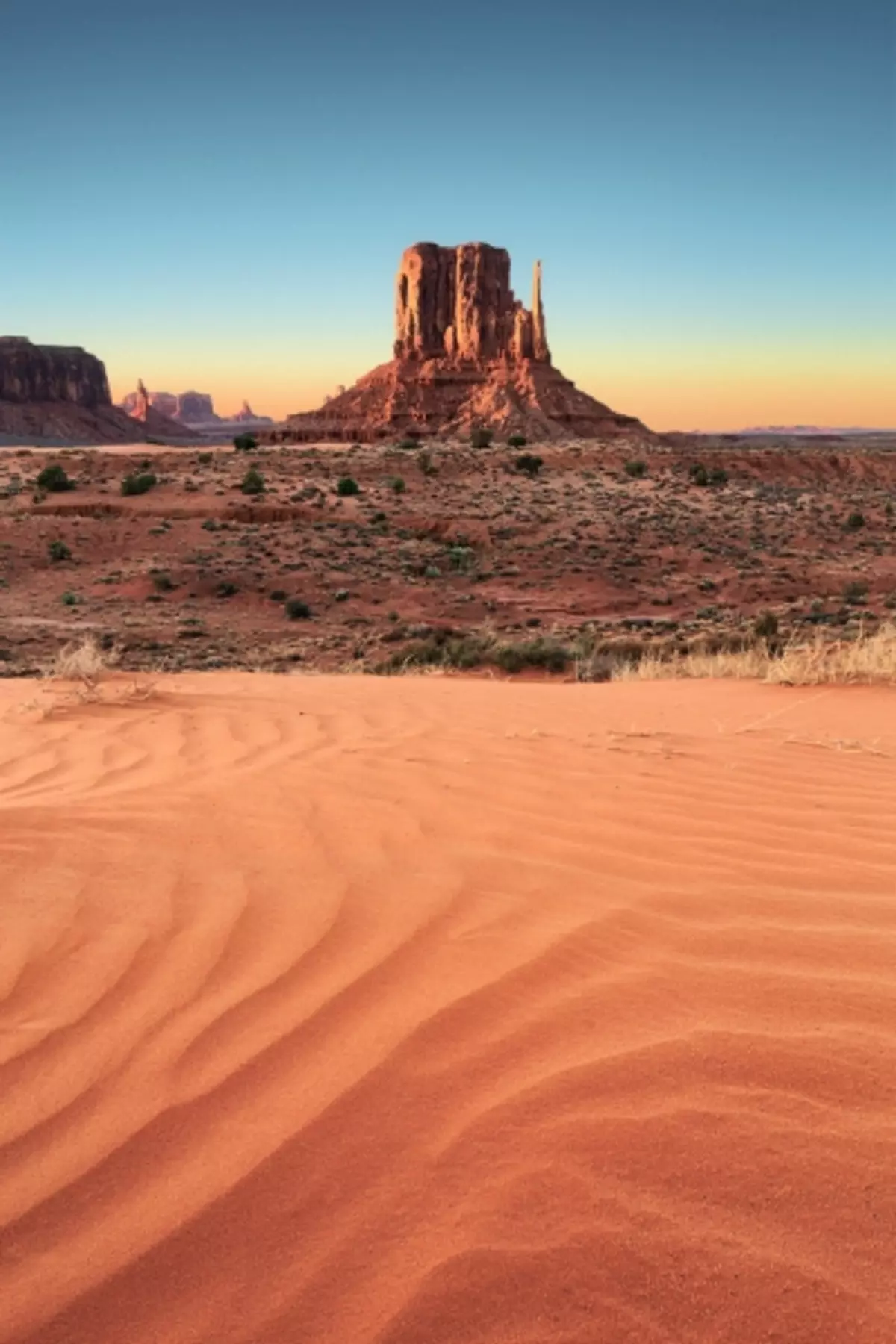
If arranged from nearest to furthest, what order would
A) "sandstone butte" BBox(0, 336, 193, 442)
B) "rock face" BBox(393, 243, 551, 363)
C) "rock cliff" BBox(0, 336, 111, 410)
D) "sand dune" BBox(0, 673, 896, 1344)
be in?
"sand dune" BBox(0, 673, 896, 1344) < "rock face" BBox(393, 243, 551, 363) < "sandstone butte" BBox(0, 336, 193, 442) < "rock cliff" BBox(0, 336, 111, 410)

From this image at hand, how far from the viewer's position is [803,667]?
306 inches

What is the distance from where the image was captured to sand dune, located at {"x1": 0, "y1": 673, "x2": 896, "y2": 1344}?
1440 millimetres

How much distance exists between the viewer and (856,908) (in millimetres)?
2715

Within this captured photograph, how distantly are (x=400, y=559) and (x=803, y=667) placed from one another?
18.1m

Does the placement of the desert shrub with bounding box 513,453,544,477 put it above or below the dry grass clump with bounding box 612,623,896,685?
above

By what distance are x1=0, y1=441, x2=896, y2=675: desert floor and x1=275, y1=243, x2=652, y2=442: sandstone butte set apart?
38.5 metres

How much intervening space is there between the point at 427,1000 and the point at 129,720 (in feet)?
12.8

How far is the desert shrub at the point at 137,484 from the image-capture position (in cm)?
3228

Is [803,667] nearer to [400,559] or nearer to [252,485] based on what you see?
[400,559]

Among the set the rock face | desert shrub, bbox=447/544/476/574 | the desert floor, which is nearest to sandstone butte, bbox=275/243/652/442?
the rock face

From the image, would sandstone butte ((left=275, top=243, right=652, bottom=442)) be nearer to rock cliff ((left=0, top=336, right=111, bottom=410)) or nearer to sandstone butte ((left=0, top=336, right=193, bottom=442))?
sandstone butte ((left=0, top=336, right=193, bottom=442))

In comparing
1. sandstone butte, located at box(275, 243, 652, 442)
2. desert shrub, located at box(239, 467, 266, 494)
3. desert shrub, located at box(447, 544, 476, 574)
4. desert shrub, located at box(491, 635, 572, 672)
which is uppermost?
sandstone butte, located at box(275, 243, 652, 442)

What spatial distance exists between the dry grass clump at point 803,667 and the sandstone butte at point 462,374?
66764mm

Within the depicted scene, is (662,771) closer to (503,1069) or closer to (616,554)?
(503,1069)
